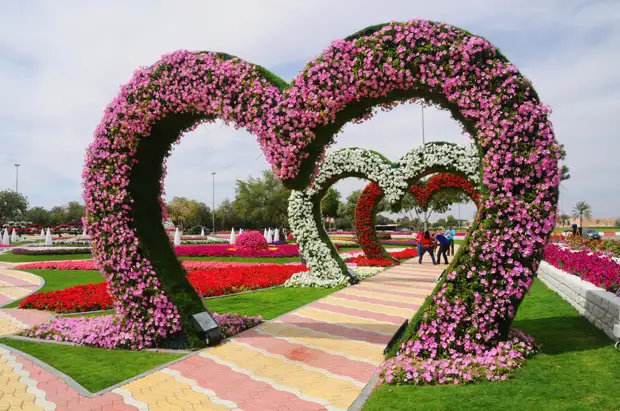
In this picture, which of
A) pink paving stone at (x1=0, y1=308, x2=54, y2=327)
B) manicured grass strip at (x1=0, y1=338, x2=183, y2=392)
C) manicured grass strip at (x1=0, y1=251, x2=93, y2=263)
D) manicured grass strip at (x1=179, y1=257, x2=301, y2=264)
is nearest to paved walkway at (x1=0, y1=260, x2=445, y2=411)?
manicured grass strip at (x1=0, y1=338, x2=183, y2=392)

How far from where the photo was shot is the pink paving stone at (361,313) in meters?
8.14

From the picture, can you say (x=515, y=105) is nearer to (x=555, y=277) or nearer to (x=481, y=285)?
(x=481, y=285)

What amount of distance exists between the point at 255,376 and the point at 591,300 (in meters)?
4.93

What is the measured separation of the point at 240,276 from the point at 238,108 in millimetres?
8222

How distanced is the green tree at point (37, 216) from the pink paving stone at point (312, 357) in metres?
75.4

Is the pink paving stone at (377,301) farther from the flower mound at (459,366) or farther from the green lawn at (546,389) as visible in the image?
the flower mound at (459,366)

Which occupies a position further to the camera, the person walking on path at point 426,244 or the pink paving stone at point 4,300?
the person walking on path at point 426,244

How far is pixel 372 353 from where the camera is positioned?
614 centimetres

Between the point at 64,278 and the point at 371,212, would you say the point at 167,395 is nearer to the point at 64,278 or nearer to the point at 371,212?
the point at 64,278

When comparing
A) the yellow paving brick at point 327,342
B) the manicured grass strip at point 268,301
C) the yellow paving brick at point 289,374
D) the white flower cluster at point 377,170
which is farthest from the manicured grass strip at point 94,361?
the white flower cluster at point 377,170

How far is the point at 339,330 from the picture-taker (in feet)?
24.2

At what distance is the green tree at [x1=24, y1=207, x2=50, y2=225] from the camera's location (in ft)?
233

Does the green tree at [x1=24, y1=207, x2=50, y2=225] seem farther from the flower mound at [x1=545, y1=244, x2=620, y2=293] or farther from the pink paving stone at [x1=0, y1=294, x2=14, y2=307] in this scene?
the flower mound at [x1=545, y1=244, x2=620, y2=293]

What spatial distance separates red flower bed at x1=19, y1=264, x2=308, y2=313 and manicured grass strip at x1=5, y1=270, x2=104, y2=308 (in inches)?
64.0
